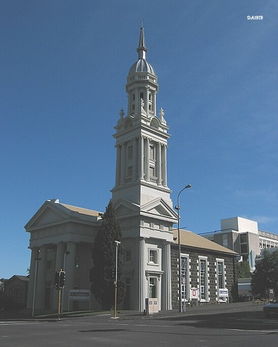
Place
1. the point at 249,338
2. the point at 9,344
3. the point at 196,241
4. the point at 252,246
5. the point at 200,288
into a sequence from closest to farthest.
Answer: the point at 9,344
the point at 249,338
the point at 200,288
the point at 196,241
the point at 252,246

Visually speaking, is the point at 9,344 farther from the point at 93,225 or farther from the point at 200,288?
the point at 200,288

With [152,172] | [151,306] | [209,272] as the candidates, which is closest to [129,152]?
[152,172]

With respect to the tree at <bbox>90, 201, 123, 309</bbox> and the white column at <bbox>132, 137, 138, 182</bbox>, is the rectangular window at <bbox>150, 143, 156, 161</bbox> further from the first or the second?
the tree at <bbox>90, 201, 123, 309</bbox>

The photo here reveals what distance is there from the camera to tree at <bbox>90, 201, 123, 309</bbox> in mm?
50750

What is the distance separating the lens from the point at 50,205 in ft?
209

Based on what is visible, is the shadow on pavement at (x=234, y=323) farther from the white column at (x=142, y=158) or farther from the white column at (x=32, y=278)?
the white column at (x=32, y=278)

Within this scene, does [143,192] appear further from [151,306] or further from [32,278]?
[32,278]

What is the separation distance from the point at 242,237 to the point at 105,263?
96040mm

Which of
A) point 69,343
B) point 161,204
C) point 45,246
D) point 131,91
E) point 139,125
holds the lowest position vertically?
point 69,343

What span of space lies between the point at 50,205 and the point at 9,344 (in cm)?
4788

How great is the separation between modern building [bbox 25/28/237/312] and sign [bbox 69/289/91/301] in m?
0.13

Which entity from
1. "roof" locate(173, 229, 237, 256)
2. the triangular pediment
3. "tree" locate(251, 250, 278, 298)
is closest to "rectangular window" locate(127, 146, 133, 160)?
the triangular pediment

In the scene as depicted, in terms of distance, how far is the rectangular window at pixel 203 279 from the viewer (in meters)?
66.2

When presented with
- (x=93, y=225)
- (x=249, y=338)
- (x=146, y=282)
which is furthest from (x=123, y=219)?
(x=249, y=338)
